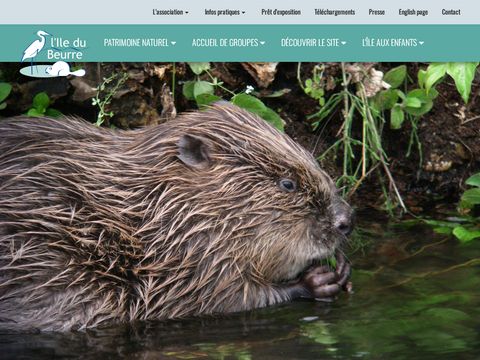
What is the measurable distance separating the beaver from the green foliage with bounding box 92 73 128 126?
55 centimetres

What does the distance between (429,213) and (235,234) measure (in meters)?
1.57

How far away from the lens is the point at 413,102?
5176 millimetres

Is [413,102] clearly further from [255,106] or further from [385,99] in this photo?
[255,106]

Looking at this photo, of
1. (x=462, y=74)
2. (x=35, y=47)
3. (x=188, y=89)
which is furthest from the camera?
(x=188, y=89)

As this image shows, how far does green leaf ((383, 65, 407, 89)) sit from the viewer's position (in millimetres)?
5258

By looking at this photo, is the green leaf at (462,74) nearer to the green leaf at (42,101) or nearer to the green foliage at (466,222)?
the green foliage at (466,222)

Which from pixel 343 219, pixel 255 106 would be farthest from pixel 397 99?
pixel 343 219

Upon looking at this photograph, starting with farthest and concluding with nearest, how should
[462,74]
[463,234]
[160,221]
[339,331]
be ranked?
[463,234], [462,74], [160,221], [339,331]

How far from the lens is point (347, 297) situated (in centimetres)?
434

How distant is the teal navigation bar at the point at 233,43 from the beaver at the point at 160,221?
1.04ft

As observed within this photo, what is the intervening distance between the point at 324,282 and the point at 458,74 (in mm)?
1144

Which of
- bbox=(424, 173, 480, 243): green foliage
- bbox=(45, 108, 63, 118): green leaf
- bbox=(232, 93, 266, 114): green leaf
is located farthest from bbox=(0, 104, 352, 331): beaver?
bbox=(424, 173, 480, 243): green foliage

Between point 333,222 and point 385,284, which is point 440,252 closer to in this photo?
point 385,284

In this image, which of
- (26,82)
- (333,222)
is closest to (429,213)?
(333,222)
